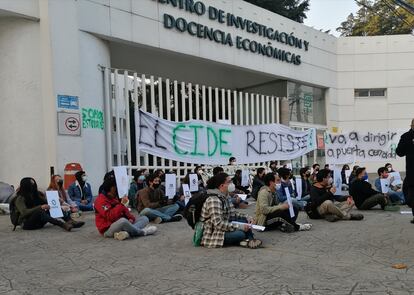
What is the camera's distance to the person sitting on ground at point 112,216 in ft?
24.6

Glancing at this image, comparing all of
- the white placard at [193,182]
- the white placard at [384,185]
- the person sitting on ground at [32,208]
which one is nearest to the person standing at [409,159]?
the white placard at [384,185]

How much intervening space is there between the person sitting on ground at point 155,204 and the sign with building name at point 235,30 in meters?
8.10

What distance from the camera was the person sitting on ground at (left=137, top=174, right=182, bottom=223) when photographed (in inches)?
365

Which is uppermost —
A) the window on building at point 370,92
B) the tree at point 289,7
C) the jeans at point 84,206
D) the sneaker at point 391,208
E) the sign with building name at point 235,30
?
the tree at point 289,7

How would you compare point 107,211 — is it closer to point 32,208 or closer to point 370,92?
point 32,208

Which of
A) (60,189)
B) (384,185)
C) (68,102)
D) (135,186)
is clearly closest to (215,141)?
(135,186)

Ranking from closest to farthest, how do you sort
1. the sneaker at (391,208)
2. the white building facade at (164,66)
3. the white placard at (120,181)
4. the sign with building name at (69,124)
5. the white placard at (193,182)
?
the white placard at (120,181), the sneaker at (391,208), the white placard at (193,182), the sign with building name at (69,124), the white building facade at (164,66)

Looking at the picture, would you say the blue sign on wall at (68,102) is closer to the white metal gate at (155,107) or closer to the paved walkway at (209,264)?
the white metal gate at (155,107)

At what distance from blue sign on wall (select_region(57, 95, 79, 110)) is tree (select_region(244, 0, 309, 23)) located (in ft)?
57.7

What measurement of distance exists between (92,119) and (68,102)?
119 centimetres

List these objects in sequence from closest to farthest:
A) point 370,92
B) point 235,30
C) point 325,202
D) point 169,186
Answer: point 325,202, point 169,186, point 235,30, point 370,92

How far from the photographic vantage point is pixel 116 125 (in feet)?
46.8

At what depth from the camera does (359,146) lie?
16.9 meters

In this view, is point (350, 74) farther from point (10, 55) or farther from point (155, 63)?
point (10, 55)
